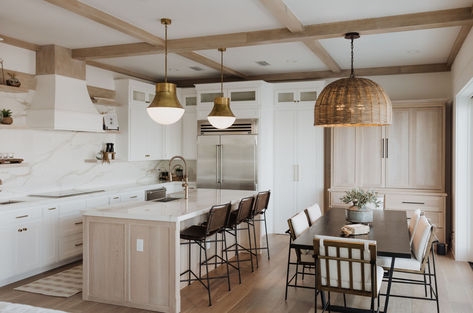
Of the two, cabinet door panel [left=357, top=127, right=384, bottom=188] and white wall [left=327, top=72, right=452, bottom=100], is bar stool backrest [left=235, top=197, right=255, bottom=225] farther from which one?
white wall [left=327, top=72, right=452, bottom=100]

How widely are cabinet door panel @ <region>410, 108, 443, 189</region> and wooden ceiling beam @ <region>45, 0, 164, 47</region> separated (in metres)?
3.96

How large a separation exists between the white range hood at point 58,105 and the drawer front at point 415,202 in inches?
180

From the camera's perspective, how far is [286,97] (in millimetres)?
7129

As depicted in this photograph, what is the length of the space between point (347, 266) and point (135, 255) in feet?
6.34

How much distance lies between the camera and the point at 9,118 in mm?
4832

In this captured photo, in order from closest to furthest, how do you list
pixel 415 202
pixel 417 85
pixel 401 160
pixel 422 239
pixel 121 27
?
pixel 422 239
pixel 121 27
pixel 415 202
pixel 401 160
pixel 417 85

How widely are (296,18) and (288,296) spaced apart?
2794 millimetres

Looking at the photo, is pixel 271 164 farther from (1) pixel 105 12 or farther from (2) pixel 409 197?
(1) pixel 105 12

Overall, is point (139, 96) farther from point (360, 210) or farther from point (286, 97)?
point (360, 210)

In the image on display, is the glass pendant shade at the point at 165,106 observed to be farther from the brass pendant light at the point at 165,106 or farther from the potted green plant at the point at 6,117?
the potted green plant at the point at 6,117

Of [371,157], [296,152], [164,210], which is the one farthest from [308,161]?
[164,210]

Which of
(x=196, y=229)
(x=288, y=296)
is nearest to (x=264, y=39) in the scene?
(x=196, y=229)

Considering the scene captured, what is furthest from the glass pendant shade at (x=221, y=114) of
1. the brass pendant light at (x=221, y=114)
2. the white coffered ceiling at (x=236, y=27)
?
the white coffered ceiling at (x=236, y=27)

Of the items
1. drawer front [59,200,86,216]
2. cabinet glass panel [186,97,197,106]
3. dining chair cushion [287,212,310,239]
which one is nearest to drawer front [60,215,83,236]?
drawer front [59,200,86,216]
